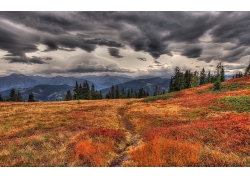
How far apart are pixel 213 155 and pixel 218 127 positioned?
187 inches

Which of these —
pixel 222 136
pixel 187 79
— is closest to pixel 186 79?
pixel 187 79

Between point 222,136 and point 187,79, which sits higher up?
point 187,79

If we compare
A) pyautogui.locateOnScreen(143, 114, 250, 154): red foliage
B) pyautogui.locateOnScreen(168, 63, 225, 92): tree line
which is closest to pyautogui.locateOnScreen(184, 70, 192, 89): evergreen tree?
pyautogui.locateOnScreen(168, 63, 225, 92): tree line

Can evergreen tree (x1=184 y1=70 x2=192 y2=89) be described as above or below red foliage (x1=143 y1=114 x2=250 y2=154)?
above

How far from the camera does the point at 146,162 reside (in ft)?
21.7

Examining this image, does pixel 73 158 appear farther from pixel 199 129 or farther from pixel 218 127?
pixel 218 127

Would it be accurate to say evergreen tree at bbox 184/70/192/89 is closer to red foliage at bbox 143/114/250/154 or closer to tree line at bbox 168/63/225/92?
tree line at bbox 168/63/225/92

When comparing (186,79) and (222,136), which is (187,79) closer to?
(186,79)

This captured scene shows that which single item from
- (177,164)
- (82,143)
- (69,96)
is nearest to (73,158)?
(82,143)

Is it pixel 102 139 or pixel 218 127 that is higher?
pixel 218 127

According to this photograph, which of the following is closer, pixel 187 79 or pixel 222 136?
Result: pixel 222 136

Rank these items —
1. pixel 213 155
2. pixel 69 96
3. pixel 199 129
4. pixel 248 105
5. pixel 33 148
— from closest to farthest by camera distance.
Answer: pixel 213 155 < pixel 33 148 < pixel 199 129 < pixel 248 105 < pixel 69 96

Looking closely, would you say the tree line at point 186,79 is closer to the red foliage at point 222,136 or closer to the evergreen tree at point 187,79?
the evergreen tree at point 187,79

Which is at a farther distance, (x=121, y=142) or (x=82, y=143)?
(x=121, y=142)
